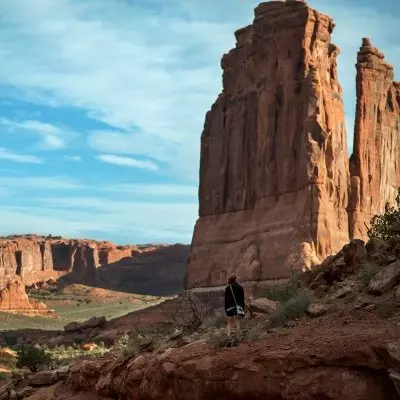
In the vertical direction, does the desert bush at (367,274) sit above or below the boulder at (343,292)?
above

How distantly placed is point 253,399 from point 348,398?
1892 mm

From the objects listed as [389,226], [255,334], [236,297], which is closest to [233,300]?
[236,297]

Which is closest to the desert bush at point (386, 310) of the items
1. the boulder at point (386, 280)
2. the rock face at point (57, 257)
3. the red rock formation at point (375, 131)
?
the boulder at point (386, 280)

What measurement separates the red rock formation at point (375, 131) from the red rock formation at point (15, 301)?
3925cm

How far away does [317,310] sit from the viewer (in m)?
13.6

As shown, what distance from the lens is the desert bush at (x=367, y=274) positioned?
14219 millimetres

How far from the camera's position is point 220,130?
67.2 m

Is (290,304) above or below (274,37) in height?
below

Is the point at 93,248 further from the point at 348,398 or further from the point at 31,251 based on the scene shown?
the point at 348,398

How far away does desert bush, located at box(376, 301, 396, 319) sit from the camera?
38.7ft

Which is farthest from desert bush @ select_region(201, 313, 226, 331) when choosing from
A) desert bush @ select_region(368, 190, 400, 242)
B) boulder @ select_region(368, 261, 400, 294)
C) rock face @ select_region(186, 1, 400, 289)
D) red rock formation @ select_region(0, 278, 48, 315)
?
red rock formation @ select_region(0, 278, 48, 315)

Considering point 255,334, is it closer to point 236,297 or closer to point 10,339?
point 236,297

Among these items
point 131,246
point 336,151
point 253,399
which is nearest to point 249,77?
point 336,151

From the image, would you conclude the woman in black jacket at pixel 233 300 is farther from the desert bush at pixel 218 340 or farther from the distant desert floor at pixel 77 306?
the distant desert floor at pixel 77 306
